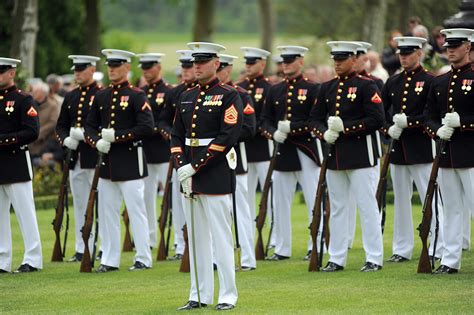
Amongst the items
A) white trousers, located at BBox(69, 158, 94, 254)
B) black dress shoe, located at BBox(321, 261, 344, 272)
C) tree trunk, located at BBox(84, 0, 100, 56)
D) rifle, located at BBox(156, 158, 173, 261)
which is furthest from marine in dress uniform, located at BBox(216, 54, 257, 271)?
tree trunk, located at BBox(84, 0, 100, 56)

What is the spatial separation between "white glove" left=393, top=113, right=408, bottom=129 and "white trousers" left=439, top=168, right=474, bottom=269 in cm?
97

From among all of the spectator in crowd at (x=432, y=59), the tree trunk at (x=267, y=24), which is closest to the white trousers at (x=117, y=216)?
the spectator in crowd at (x=432, y=59)

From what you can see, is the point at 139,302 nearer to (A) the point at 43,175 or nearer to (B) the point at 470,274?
(B) the point at 470,274

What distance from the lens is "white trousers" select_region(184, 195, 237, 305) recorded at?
40.7 ft

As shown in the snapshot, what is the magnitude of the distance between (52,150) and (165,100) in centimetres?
782

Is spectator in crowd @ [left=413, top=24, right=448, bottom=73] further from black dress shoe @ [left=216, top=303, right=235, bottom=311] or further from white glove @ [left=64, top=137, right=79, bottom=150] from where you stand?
black dress shoe @ [left=216, top=303, right=235, bottom=311]

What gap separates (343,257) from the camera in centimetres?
1511

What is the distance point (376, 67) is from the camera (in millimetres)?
21969

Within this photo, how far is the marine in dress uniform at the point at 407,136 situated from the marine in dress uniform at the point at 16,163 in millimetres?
4151

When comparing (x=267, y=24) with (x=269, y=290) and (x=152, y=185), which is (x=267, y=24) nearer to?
(x=152, y=185)

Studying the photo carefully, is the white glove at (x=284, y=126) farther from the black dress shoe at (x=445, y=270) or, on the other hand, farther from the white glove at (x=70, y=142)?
the black dress shoe at (x=445, y=270)

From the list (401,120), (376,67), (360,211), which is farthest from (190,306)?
(376,67)

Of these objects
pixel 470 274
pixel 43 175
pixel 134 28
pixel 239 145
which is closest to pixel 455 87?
pixel 470 274

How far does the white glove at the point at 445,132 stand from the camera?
14.0m
